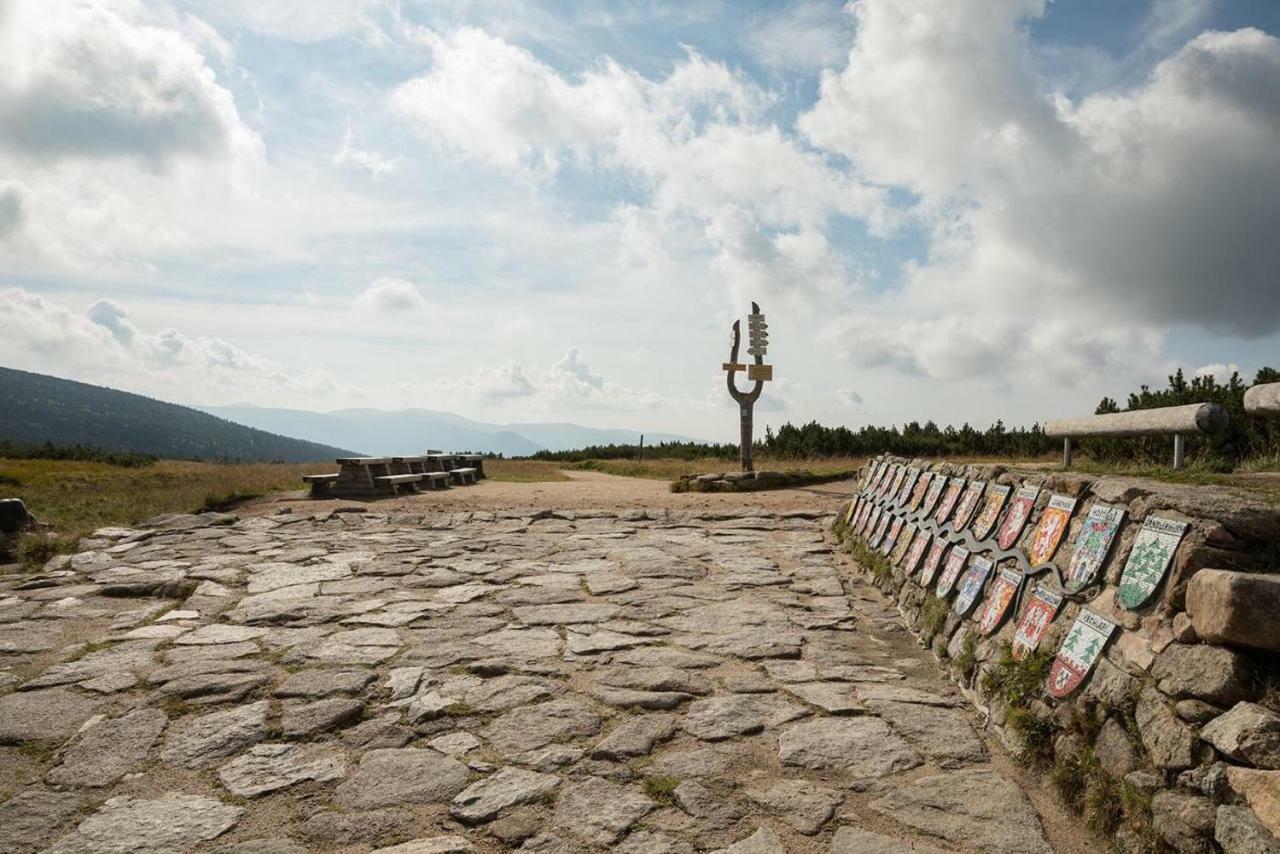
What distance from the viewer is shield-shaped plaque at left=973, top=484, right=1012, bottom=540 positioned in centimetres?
507

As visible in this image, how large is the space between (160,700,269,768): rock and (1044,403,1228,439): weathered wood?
21.2ft

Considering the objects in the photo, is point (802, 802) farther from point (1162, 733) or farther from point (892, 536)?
point (892, 536)

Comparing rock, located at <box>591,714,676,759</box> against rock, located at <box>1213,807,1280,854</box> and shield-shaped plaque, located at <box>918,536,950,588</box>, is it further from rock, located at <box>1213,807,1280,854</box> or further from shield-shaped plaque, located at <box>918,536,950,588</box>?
shield-shaped plaque, located at <box>918,536,950,588</box>

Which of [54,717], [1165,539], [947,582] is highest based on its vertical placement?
[1165,539]

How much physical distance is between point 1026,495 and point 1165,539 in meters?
1.59

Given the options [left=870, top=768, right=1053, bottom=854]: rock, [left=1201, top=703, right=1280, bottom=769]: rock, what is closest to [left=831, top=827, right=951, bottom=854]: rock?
[left=870, top=768, right=1053, bottom=854]: rock

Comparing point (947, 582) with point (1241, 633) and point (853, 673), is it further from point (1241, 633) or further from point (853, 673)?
point (1241, 633)

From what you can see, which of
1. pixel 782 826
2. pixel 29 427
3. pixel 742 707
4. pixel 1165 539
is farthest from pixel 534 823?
pixel 29 427

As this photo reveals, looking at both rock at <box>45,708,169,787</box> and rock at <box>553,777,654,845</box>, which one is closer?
rock at <box>553,777,654,845</box>

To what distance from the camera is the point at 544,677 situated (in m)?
4.77

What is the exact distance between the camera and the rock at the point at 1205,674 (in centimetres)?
257

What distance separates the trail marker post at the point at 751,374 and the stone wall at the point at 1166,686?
1444 centimetres

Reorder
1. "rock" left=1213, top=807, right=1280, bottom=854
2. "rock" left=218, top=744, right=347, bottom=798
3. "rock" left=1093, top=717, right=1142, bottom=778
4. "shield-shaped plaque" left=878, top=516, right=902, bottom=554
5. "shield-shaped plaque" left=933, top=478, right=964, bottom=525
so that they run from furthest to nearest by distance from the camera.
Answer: "shield-shaped plaque" left=878, top=516, right=902, bottom=554
"shield-shaped plaque" left=933, top=478, right=964, bottom=525
"rock" left=218, top=744, right=347, bottom=798
"rock" left=1093, top=717, right=1142, bottom=778
"rock" left=1213, top=807, right=1280, bottom=854

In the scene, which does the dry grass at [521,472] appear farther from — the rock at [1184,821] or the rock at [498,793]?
the rock at [1184,821]
